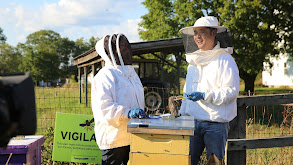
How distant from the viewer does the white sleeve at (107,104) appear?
9.34 feet

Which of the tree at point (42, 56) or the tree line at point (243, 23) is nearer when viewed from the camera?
the tree line at point (243, 23)

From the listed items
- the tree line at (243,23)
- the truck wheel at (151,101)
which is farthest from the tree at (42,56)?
the truck wheel at (151,101)

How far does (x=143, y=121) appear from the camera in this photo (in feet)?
8.44

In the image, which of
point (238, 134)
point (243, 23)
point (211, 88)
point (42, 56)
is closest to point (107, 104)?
point (211, 88)

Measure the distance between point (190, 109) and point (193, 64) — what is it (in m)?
0.54

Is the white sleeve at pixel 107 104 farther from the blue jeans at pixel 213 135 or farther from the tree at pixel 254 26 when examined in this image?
the tree at pixel 254 26

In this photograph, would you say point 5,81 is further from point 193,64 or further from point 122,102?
point 193,64

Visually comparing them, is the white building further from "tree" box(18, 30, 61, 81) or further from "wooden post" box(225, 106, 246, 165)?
"tree" box(18, 30, 61, 81)

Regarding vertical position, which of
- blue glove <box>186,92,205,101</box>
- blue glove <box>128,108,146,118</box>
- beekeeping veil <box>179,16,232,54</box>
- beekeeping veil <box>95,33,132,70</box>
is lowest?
blue glove <box>128,108,146,118</box>

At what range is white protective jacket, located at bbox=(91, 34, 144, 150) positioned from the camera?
2861mm

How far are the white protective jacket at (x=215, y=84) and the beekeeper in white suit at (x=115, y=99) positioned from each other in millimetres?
705

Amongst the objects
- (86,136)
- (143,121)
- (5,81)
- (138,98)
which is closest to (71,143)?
(86,136)

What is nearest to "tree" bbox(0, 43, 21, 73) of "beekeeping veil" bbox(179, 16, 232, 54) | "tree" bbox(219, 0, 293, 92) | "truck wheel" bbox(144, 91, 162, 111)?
"tree" bbox(219, 0, 293, 92)

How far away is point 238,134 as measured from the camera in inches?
154
